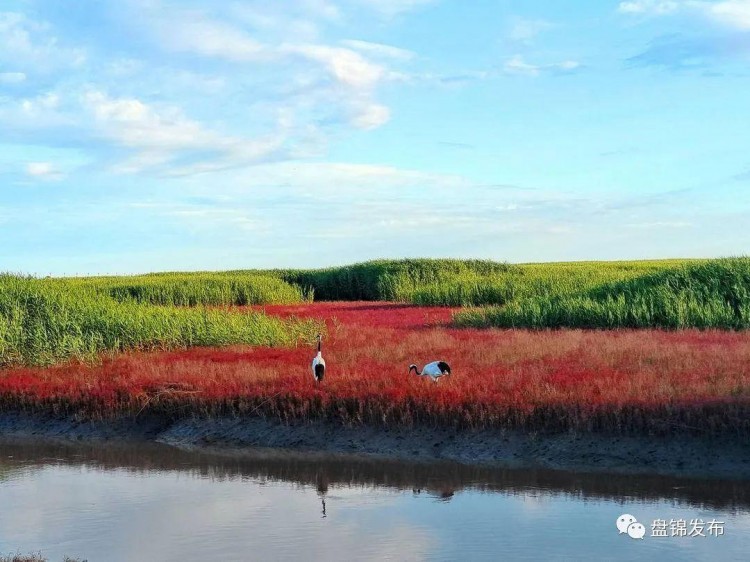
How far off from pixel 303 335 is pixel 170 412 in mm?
7679

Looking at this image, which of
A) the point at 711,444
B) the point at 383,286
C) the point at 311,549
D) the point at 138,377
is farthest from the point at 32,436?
the point at 383,286

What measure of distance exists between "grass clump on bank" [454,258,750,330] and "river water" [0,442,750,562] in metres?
14.2

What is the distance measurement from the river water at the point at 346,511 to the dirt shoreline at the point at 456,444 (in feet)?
1.27

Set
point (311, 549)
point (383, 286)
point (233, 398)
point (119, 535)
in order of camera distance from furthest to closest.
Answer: point (383, 286) → point (233, 398) → point (119, 535) → point (311, 549)

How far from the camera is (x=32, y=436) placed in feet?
51.9

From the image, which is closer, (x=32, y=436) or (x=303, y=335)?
(x=32, y=436)

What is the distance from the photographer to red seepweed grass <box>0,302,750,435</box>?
508 inches

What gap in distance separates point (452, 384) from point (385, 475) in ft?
9.39

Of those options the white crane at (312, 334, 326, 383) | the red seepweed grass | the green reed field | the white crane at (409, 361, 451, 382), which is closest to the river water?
the red seepweed grass

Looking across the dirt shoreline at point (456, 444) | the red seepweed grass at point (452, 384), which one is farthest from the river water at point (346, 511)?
the red seepweed grass at point (452, 384)

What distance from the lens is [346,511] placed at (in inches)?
397

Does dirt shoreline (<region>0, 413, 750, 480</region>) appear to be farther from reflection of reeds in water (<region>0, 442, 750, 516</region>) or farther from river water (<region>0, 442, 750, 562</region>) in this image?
river water (<region>0, 442, 750, 562</region>)

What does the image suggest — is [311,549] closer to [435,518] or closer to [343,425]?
[435,518]

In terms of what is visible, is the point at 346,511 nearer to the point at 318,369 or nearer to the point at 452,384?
the point at 452,384
